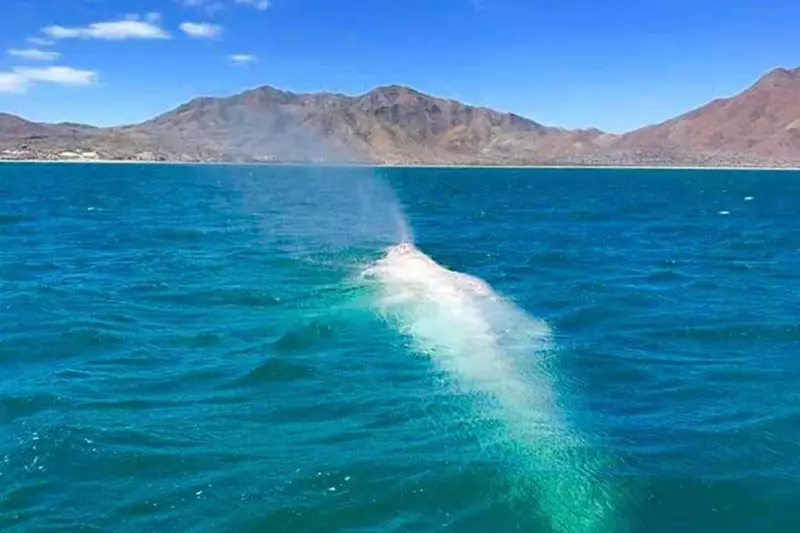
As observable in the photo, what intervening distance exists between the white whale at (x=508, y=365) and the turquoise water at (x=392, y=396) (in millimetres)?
89

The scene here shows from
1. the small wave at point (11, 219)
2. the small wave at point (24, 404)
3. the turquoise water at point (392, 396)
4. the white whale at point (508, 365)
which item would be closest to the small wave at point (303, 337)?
the turquoise water at point (392, 396)

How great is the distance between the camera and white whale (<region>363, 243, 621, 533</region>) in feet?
49.4

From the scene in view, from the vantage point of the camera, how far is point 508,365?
2241 centimetres

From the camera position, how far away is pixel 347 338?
26828mm

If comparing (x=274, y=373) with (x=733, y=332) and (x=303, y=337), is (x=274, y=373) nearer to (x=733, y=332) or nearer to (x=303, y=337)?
(x=303, y=337)

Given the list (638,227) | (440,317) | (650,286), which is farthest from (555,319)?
(638,227)

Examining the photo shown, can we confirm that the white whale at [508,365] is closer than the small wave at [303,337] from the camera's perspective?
Yes

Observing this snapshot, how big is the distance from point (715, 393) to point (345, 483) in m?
12.2

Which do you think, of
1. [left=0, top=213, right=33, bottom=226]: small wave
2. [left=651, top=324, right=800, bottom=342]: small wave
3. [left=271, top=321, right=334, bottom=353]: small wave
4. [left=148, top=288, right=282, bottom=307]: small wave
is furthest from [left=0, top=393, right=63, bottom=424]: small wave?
[left=0, top=213, right=33, bottom=226]: small wave

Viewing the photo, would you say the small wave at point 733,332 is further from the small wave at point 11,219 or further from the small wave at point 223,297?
the small wave at point 11,219

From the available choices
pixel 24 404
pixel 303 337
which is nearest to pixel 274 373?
pixel 303 337

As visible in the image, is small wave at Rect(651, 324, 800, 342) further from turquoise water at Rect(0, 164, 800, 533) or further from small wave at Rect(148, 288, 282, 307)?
small wave at Rect(148, 288, 282, 307)

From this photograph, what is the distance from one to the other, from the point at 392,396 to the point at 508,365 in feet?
12.5

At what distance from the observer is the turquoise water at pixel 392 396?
14852 mm
